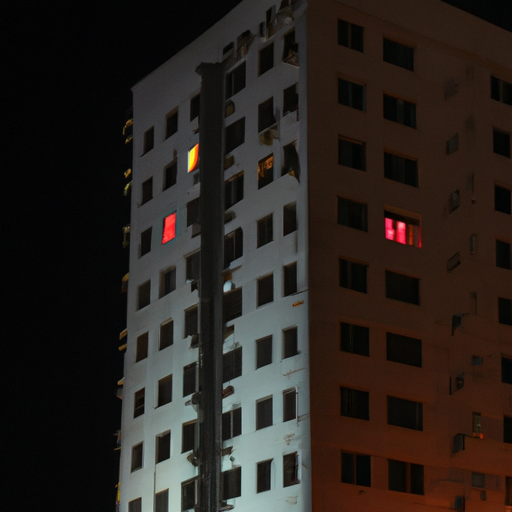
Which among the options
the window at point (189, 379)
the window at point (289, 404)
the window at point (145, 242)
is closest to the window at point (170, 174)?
the window at point (145, 242)

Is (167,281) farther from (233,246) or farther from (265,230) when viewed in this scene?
(265,230)

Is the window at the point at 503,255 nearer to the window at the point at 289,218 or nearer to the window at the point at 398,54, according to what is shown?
the window at the point at 398,54

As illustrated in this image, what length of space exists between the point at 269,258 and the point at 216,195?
4.42m

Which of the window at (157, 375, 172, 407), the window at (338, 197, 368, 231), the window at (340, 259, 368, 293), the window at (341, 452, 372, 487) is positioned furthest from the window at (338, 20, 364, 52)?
the window at (341, 452, 372, 487)

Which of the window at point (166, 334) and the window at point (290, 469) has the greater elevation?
the window at point (166, 334)

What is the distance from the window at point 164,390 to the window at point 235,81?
10766mm

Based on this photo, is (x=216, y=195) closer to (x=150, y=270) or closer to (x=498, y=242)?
(x=150, y=270)

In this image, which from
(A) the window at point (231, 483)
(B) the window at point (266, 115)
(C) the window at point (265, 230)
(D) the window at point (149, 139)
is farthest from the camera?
(D) the window at point (149, 139)

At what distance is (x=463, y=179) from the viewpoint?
48.8 m

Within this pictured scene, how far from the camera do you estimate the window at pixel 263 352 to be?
44.7m

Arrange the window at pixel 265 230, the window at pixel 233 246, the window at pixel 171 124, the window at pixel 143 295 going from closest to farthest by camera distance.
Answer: the window at pixel 265 230, the window at pixel 233 246, the window at pixel 143 295, the window at pixel 171 124

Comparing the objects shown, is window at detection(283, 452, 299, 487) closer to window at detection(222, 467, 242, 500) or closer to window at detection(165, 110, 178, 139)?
A: window at detection(222, 467, 242, 500)

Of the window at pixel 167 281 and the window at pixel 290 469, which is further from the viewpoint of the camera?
the window at pixel 167 281

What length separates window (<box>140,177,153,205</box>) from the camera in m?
53.9
